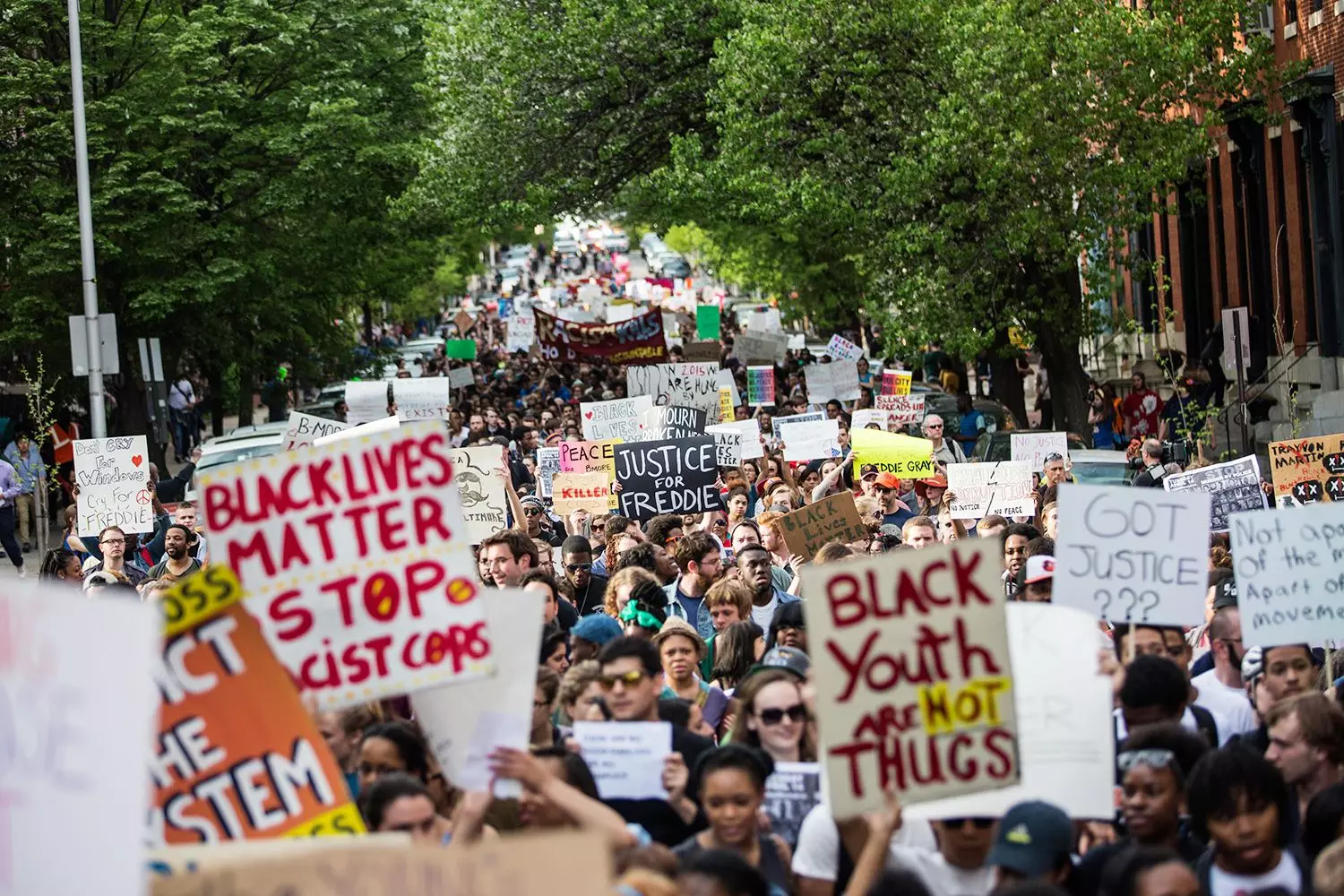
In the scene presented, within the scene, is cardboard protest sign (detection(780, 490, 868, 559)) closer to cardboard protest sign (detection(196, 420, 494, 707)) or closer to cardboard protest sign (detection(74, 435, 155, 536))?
cardboard protest sign (detection(196, 420, 494, 707))

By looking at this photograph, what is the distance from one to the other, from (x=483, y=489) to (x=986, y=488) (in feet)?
13.2

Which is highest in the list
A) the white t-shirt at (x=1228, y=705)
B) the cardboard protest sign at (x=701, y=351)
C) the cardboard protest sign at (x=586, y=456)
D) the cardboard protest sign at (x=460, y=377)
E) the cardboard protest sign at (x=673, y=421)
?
the cardboard protest sign at (x=701, y=351)

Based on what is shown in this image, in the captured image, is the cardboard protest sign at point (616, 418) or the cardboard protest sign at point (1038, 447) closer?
the cardboard protest sign at point (1038, 447)

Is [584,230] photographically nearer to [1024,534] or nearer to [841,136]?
[841,136]

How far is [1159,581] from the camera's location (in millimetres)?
8562

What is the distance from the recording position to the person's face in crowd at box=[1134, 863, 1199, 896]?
5.50 meters

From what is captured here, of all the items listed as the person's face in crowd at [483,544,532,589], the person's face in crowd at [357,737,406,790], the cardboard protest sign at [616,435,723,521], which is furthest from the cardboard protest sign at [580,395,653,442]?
the person's face in crowd at [357,737,406,790]

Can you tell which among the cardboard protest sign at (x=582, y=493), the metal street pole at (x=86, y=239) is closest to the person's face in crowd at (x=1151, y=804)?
the cardboard protest sign at (x=582, y=493)

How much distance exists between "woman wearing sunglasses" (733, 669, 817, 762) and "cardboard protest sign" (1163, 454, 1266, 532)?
7.19 meters

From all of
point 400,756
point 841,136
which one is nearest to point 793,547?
point 400,756

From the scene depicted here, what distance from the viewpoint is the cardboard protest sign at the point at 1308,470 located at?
1512 cm

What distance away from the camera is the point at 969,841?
6473 millimetres

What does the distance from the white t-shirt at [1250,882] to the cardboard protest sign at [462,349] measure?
4990cm

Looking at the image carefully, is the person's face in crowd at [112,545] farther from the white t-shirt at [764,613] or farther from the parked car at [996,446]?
the parked car at [996,446]
